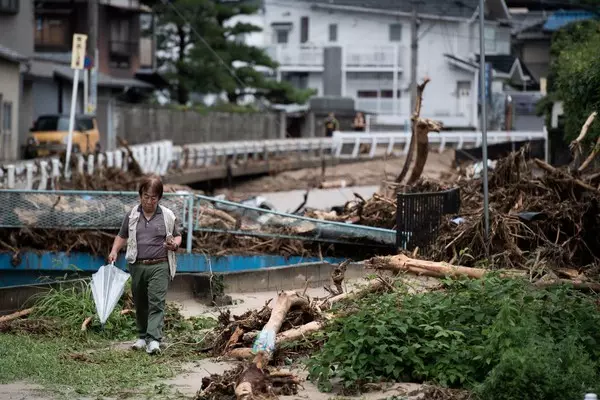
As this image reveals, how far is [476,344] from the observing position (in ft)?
33.2

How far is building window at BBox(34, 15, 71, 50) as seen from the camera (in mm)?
62250

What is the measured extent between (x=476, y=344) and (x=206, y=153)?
3609cm

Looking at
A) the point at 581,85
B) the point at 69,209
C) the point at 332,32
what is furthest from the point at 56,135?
the point at 332,32

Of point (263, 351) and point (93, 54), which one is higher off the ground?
point (93, 54)

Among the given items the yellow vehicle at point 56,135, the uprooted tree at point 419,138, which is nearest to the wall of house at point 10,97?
the yellow vehicle at point 56,135

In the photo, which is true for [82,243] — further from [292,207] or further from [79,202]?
[292,207]

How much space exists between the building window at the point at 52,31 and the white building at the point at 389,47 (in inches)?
847

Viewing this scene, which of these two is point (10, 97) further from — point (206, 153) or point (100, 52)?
point (100, 52)

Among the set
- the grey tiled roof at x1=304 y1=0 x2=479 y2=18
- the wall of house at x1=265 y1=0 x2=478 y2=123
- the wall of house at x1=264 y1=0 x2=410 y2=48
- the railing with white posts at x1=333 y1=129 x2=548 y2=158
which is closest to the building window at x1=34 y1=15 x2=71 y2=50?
the railing with white posts at x1=333 y1=129 x2=548 y2=158

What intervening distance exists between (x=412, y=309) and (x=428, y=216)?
316 inches

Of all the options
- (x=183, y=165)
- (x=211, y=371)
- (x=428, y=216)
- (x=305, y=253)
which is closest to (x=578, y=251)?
(x=428, y=216)

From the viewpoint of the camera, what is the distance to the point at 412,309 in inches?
417

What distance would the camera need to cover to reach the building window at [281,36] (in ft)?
274

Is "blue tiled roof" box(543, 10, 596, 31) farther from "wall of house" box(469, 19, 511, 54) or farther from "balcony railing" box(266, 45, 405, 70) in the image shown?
"balcony railing" box(266, 45, 405, 70)
